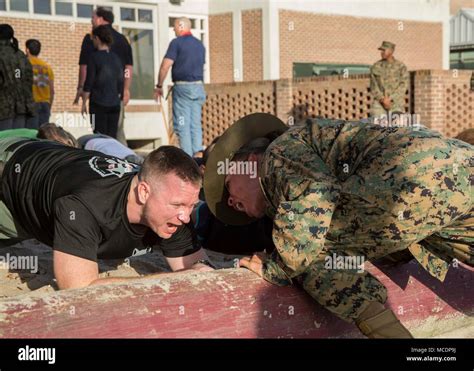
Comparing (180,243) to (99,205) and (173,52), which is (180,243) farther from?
(173,52)

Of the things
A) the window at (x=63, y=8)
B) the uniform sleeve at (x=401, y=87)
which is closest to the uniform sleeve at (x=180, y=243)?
the uniform sleeve at (x=401, y=87)

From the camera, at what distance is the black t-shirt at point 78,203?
12.3 ft

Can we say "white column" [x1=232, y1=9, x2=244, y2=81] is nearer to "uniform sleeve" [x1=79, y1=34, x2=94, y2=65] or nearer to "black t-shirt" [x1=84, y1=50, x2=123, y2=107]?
"uniform sleeve" [x1=79, y1=34, x2=94, y2=65]

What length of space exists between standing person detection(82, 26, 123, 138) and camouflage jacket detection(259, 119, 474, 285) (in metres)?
6.02

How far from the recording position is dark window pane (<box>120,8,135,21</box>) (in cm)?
2091

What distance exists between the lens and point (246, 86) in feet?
60.3

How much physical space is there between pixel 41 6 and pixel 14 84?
10.5 metres

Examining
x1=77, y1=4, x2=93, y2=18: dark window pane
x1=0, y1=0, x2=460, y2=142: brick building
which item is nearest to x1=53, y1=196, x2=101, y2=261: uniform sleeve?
x1=0, y1=0, x2=460, y2=142: brick building

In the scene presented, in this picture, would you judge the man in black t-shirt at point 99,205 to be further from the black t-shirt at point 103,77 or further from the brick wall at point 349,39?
the brick wall at point 349,39

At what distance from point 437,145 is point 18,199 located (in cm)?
228

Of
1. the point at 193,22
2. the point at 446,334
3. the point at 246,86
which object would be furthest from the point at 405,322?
the point at 193,22

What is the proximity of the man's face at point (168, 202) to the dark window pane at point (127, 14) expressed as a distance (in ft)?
58.4

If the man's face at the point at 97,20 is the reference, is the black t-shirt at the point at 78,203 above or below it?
below

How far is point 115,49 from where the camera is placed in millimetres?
10000
